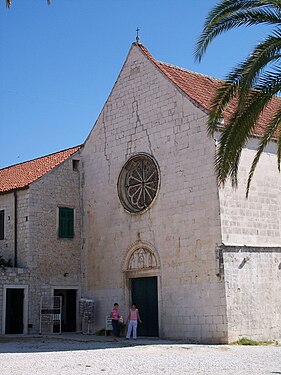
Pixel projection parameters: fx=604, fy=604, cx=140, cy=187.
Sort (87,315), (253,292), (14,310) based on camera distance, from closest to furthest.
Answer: (253,292) → (14,310) → (87,315)

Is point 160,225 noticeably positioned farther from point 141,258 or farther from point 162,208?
point 141,258

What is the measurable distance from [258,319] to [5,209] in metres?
11.9

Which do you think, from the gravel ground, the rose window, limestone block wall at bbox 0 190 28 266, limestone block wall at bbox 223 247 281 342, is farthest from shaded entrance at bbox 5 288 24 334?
limestone block wall at bbox 223 247 281 342

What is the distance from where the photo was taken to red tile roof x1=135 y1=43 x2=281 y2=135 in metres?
22.5

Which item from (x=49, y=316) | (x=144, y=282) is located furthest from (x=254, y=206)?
(x=49, y=316)

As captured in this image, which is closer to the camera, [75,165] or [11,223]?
[11,223]

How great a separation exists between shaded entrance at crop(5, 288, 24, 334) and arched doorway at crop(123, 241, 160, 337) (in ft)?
14.3

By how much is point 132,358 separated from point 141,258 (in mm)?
8529

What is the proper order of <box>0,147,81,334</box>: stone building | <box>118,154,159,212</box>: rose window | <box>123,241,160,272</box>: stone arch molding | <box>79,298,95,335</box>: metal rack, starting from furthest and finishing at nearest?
<box>79,298,95,335</box>: metal rack → <box>0,147,81,334</box>: stone building → <box>118,154,159,212</box>: rose window → <box>123,241,160,272</box>: stone arch molding

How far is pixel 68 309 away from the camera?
25.7m

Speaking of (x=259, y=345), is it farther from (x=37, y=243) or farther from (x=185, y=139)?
(x=37, y=243)

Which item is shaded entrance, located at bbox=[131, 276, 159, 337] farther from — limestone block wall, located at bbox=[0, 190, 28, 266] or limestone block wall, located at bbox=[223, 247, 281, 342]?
limestone block wall, located at bbox=[0, 190, 28, 266]

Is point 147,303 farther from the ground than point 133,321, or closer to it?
farther from the ground

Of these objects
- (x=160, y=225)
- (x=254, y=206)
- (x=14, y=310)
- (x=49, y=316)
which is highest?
(x=254, y=206)
